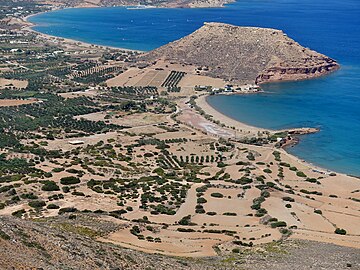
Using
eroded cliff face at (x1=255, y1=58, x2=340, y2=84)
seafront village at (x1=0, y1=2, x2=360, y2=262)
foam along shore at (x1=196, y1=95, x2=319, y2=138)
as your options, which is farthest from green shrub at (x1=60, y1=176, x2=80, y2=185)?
eroded cliff face at (x1=255, y1=58, x2=340, y2=84)

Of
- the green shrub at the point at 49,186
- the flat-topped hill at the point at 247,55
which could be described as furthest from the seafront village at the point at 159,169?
the flat-topped hill at the point at 247,55

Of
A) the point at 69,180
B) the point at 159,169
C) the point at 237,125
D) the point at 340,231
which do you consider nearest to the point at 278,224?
the point at 340,231

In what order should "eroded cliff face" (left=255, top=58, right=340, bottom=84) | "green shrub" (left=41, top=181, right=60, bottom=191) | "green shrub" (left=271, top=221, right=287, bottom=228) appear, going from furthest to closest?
"eroded cliff face" (left=255, top=58, right=340, bottom=84) < "green shrub" (left=41, top=181, right=60, bottom=191) < "green shrub" (left=271, top=221, right=287, bottom=228)

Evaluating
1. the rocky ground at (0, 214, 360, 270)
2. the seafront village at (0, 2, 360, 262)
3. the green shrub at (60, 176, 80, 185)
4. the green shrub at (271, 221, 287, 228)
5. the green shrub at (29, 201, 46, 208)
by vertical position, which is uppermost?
the rocky ground at (0, 214, 360, 270)

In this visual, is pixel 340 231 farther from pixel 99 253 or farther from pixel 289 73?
pixel 289 73

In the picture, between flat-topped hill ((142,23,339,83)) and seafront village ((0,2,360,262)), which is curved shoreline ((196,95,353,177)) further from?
flat-topped hill ((142,23,339,83))
